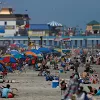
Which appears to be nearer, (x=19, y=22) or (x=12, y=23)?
(x=12, y=23)

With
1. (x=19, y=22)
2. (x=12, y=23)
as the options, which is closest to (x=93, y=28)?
(x=19, y=22)

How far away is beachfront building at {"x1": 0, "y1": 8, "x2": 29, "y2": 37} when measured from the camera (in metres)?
124

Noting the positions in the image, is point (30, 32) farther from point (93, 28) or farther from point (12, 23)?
point (93, 28)

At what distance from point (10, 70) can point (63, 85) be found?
44.3 feet

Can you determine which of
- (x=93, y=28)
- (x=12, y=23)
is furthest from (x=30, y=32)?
(x=93, y=28)

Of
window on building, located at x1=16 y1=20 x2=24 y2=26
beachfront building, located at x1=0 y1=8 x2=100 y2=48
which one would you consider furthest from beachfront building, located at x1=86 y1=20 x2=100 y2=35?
window on building, located at x1=16 y1=20 x2=24 y2=26

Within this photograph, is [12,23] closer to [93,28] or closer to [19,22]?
[19,22]

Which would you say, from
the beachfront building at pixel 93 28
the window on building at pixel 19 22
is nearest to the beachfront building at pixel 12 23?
the window on building at pixel 19 22

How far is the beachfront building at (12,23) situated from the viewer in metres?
124

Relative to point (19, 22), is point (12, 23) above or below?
below

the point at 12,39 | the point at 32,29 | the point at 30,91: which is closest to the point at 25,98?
the point at 30,91

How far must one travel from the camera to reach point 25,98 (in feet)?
55.8

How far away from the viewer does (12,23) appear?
13025 cm

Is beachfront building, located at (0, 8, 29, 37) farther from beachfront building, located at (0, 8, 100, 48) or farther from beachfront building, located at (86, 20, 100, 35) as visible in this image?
beachfront building, located at (86, 20, 100, 35)
